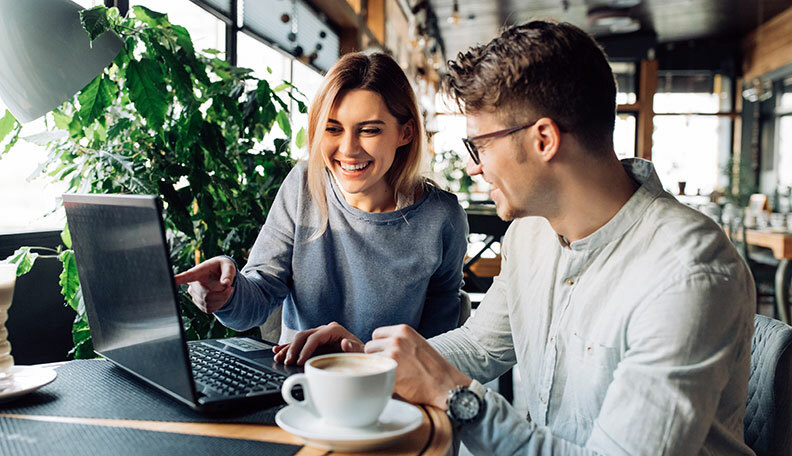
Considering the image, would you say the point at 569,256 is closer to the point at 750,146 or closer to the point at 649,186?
the point at 649,186

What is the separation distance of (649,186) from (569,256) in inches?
6.6

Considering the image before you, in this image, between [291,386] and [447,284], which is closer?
[291,386]

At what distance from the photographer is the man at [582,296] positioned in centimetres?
83

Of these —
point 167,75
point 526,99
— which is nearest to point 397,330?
point 526,99

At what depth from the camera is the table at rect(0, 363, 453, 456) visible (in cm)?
78

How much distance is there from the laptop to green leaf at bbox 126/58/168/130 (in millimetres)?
634

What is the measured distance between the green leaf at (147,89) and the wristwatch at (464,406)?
1.09 meters

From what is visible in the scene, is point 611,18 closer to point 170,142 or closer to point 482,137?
point 170,142

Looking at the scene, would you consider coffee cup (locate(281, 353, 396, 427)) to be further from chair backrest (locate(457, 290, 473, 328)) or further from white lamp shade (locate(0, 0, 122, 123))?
chair backrest (locate(457, 290, 473, 328))

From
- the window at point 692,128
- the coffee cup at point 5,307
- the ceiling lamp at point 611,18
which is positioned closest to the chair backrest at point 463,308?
the coffee cup at point 5,307

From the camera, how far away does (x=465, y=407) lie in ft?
2.94

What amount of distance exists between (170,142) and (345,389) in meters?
1.32

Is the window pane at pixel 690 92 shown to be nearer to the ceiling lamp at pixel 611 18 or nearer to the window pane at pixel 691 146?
the window pane at pixel 691 146

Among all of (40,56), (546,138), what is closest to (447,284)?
(546,138)
